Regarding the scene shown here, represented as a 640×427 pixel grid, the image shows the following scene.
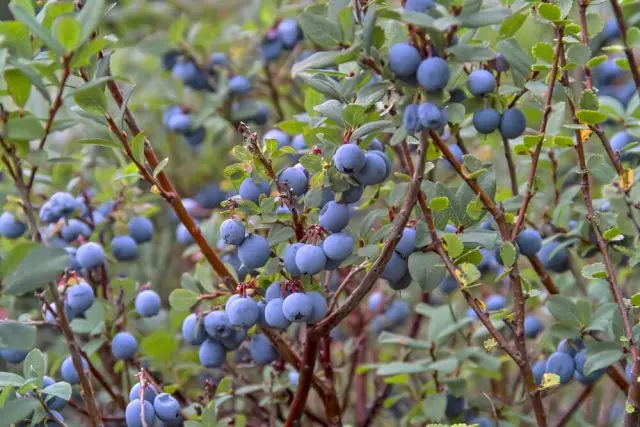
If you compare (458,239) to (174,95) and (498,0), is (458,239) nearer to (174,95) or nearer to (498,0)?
(498,0)

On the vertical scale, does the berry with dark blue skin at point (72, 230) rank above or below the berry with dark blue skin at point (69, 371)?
above

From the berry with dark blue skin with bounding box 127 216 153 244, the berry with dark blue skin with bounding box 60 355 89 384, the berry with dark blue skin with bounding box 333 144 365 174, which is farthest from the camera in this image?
the berry with dark blue skin with bounding box 127 216 153 244

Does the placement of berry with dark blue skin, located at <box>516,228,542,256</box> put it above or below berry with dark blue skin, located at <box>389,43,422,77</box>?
below

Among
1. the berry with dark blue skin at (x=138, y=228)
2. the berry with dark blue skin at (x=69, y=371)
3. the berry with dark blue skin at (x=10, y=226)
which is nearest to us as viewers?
the berry with dark blue skin at (x=69, y=371)

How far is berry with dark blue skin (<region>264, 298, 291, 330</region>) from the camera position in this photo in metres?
1.01

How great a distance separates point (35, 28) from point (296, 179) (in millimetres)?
351

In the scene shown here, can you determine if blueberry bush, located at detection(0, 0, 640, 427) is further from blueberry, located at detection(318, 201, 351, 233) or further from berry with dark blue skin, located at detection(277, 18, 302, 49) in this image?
berry with dark blue skin, located at detection(277, 18, 302, 49)

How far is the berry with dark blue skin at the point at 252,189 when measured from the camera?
1.03 meters

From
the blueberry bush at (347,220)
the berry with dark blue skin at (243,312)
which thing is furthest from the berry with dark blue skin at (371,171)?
the berry with dark blue skin at (243,312)

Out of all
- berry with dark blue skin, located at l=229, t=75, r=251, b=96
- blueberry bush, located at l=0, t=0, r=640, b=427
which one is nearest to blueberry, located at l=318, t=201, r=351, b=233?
blueberry bush, located at l=0, t=0, r=640, b=427

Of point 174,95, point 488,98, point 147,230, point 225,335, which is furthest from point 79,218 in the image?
point 488,98

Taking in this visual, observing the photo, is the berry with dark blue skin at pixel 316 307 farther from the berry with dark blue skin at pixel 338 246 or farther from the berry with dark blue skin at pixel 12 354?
the berry with dark blue skin at pixel 12 354

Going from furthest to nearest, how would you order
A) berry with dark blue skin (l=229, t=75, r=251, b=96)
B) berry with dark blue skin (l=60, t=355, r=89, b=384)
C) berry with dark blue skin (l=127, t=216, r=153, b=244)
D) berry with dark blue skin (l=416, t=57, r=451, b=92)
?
berry with dark blue skin (l=229, t=75, r=251, b=96) < berry with dark blue skin (l=127, t=216, r=153, b=244) < berry with dark blue skin (l=60, t=355, r=89, b=384) < berry with dark blue skin (l=416, t=57, r=451, b=92)

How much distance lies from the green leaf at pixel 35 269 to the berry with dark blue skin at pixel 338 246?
0.96 feet
